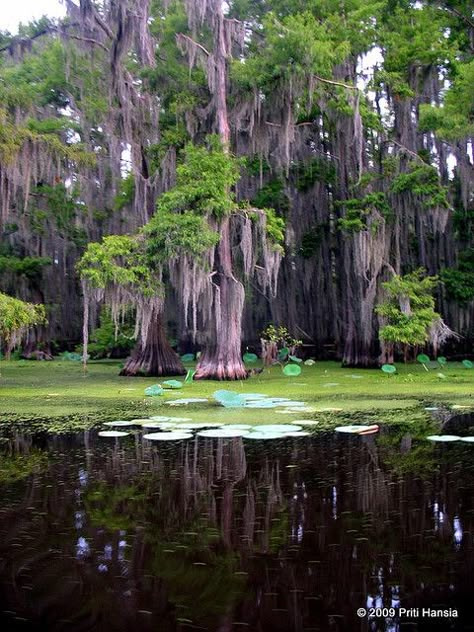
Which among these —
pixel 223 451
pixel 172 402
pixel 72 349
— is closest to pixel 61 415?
pixel 172 402

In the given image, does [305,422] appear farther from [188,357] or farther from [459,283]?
[188,357]

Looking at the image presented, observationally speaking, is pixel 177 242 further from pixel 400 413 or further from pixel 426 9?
pixel 426 9

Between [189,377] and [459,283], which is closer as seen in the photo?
[189,377]

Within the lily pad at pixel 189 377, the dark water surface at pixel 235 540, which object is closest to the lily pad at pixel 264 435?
the dark water surface at pixel 235 540

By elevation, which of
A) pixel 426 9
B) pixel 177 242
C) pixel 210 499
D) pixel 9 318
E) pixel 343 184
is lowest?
pixel 210 499

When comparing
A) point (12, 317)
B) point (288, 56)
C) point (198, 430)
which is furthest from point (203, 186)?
point (198, 430)

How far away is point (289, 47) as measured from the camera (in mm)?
16031

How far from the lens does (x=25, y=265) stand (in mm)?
23578

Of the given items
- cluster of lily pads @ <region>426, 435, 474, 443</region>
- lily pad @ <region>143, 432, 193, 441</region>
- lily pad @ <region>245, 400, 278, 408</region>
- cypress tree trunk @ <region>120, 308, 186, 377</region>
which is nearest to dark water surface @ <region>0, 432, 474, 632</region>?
cluster of lily pads @ <region>426, 435, 474, 443</region>

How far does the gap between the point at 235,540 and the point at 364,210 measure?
15.6 m

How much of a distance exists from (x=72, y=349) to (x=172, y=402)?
21784 mm

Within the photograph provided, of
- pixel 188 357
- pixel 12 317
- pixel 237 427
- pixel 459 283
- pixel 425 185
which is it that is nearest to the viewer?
pixel 237 427

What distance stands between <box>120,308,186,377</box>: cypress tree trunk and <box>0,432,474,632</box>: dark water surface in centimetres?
1153

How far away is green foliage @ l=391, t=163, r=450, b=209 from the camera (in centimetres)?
1784
